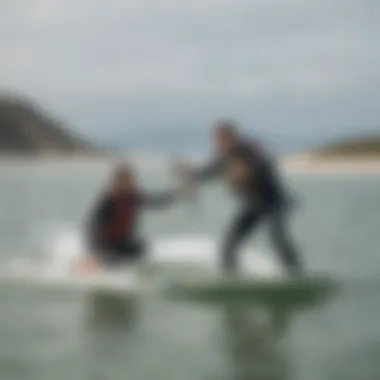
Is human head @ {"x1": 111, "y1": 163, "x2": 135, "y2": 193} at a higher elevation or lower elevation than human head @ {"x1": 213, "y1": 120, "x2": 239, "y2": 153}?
lower

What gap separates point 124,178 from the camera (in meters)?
1.74

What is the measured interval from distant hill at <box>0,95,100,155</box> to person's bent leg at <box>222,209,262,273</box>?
0.26 meters

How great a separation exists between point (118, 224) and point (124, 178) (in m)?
0.08

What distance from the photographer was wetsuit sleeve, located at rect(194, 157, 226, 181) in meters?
1.72

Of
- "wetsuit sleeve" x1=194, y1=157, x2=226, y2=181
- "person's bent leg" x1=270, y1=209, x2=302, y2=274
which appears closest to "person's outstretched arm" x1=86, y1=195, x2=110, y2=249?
"wetsuit sleeve" x1=194, y1=157, x2=226, y2=181

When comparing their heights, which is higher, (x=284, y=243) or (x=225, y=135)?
(x=225, y=135)

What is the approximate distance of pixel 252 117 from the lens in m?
1.74

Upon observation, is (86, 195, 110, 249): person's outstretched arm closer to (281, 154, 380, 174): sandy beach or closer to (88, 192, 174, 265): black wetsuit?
(88, 192, 174, 265): black wetsuit

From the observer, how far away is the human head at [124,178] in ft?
5.70

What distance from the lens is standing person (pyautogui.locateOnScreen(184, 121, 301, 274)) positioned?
1.73 m

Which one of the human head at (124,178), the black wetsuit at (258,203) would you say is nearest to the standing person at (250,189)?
the black wetsuit at (258,203)

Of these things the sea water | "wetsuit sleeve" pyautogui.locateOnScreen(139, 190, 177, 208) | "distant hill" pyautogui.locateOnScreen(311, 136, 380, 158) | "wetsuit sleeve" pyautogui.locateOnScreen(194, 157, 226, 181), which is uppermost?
"distant hill" pyautogui.locateOnScreen(311, 136, 380, 158)

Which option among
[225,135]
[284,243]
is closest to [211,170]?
[225,135]

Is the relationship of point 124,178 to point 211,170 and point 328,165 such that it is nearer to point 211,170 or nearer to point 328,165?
point 211,170
